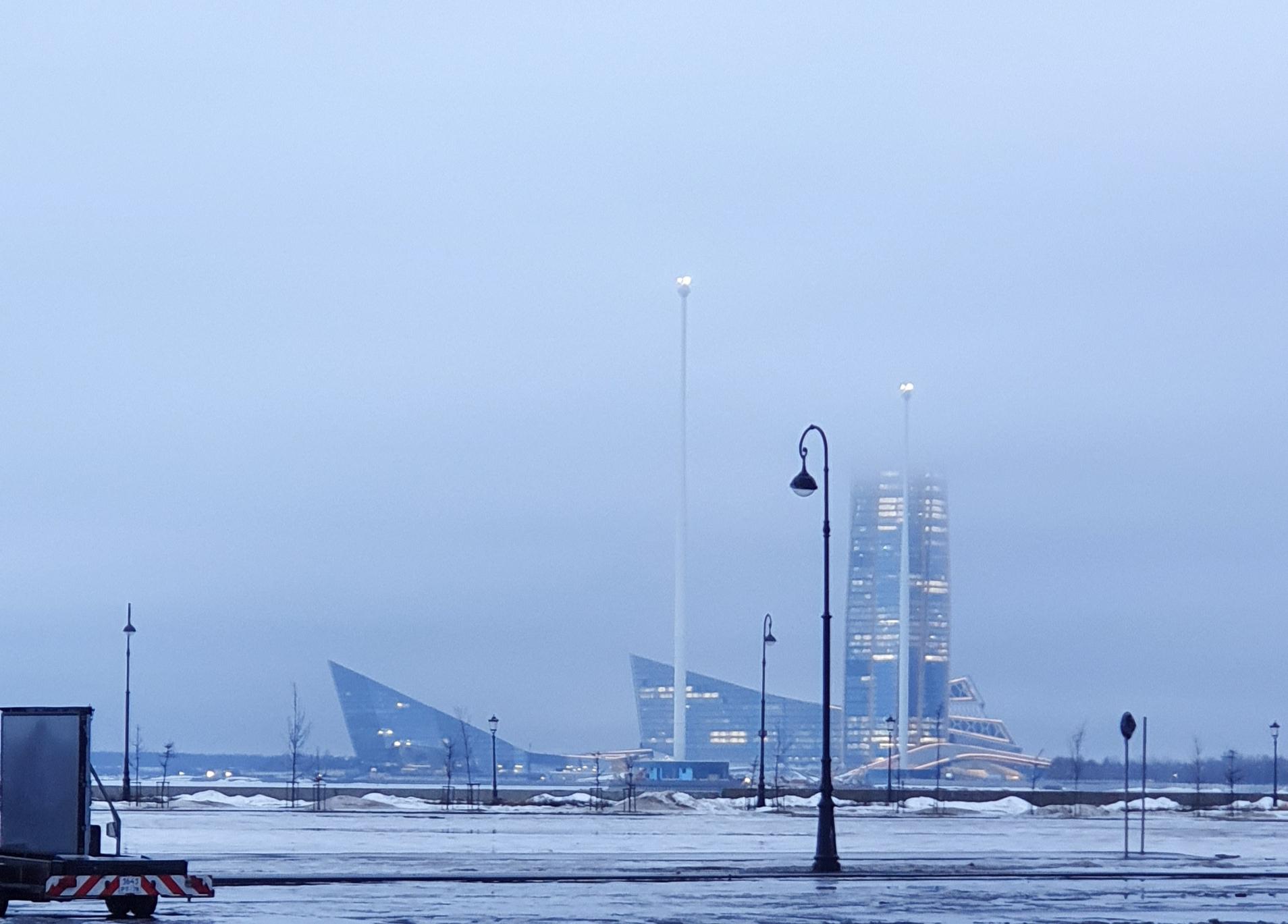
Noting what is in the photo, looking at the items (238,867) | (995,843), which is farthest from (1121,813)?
(238,867)

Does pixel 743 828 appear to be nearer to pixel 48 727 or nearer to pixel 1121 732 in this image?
pixel 1121 732

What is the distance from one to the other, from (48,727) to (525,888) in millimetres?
9428

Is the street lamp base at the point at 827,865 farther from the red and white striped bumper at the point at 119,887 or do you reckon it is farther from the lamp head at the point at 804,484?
the red and white striped bumper at the point at 119,887

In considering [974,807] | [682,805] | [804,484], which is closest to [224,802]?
[682,805]

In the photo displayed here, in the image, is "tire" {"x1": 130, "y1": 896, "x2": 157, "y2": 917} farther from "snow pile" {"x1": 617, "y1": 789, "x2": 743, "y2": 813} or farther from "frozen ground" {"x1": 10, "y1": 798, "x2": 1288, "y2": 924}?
"snow pile" {"x1": 617, "y1": 789, "x2": 743, "y2": 813}

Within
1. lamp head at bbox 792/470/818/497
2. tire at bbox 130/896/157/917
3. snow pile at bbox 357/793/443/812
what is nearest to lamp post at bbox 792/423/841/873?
lamp head at bbox 792/470/818/497

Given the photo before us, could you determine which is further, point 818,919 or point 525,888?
point 525,888

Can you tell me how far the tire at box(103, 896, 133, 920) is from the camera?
77.6 ft

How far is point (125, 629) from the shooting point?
85.2 metres

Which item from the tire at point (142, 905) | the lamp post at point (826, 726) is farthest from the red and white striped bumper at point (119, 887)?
the lamp post at point (826, 726)

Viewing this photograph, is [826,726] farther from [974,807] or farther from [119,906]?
[974,807]

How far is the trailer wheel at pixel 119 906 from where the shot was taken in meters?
23.7

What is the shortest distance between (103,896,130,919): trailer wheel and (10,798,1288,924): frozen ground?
386mm

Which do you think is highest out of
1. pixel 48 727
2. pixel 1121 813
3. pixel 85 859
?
pixel 48 727
